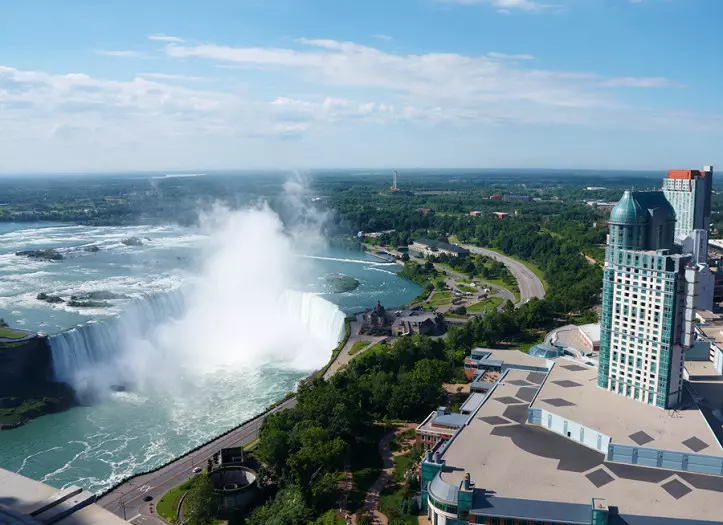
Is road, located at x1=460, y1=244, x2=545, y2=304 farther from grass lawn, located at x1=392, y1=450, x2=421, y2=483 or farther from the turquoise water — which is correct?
grass lawn, located at x1=392, y1=450, x2=421, y2=483

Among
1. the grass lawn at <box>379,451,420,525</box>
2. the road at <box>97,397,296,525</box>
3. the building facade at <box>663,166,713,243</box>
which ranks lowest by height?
the road at <box>97,397,296,525</box>

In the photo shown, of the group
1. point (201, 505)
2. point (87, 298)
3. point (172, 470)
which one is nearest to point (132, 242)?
point (87, 298)

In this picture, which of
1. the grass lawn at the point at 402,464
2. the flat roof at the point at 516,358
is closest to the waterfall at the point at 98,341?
the grass lawn at the point at 402,464

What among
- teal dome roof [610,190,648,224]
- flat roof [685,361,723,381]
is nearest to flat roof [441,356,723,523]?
flat roof [685,361,723,381]

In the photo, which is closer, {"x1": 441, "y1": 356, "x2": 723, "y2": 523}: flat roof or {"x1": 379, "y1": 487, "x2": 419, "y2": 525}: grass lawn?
{"x1": 441, "y1": 356, "x2": 723, "y2": 523}: flat roof

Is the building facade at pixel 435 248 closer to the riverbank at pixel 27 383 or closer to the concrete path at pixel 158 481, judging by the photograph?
the riverbank at pixel 27 383

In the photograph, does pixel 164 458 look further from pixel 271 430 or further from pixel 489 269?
pixel 489 269

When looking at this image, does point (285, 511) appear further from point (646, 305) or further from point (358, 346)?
point (358, 346)
